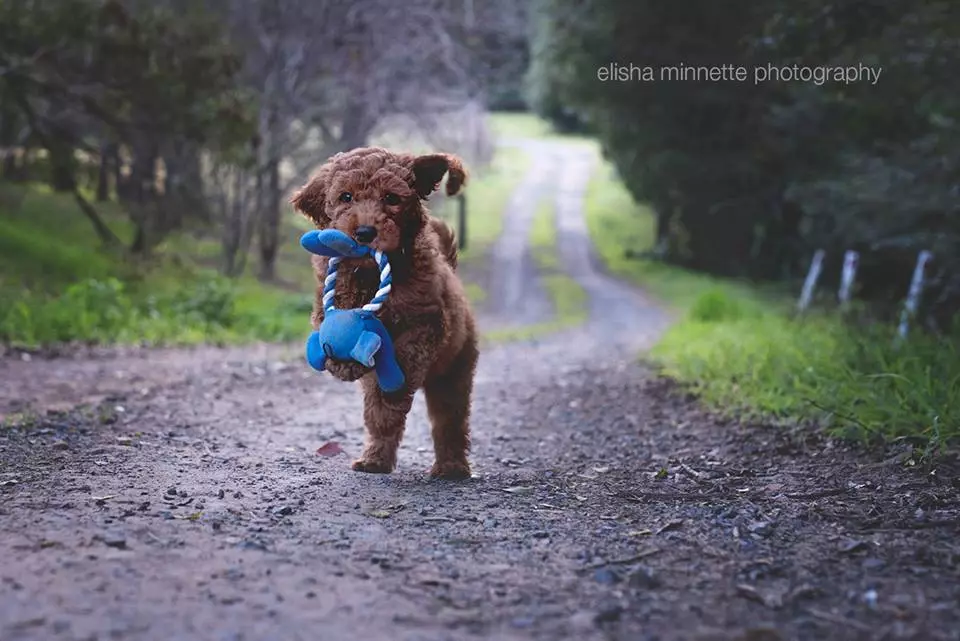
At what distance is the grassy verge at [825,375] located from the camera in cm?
582

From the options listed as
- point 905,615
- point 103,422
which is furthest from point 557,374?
point 905,615

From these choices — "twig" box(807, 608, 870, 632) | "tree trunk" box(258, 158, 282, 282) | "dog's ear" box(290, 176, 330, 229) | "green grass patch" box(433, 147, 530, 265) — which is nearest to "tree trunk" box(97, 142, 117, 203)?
"tree trunk" box(258, 158, 282, 282)

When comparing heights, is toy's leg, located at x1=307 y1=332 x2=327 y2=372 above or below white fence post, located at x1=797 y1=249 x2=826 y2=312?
above

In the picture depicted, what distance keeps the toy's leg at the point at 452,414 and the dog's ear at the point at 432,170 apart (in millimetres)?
875

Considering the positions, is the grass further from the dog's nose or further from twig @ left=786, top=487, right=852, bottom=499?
twig @ left=786, top=487, right=852, bottom=499

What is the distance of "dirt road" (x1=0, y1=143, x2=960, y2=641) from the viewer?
2.93 meters

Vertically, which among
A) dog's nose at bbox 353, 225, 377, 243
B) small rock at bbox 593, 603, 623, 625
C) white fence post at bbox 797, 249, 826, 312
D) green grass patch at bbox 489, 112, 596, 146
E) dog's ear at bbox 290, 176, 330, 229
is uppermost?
green grass patch at bbox 489, 112, 596, 146

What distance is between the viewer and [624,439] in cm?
695

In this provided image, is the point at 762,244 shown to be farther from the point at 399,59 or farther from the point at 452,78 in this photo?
the point at 399,59

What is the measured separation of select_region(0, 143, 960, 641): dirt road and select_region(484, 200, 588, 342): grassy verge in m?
8.87

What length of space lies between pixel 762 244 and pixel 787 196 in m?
8.63

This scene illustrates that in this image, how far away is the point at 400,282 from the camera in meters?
4.86

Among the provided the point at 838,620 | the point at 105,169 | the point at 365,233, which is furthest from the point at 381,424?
the point at 105,169

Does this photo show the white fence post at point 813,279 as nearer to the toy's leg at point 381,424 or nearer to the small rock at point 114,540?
the toy's leg at point 381,424
